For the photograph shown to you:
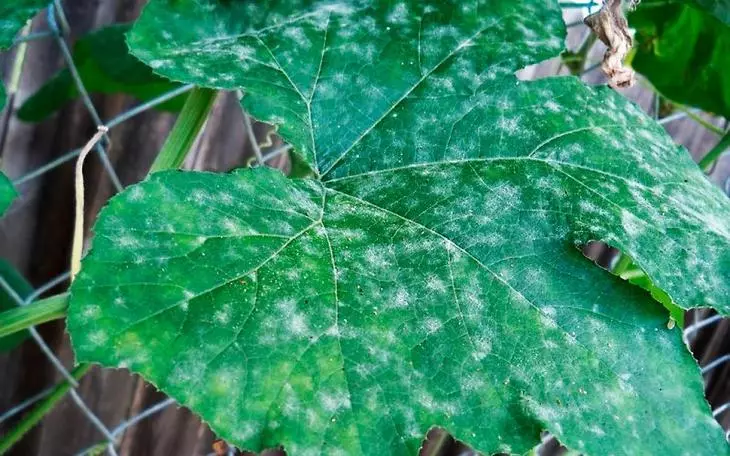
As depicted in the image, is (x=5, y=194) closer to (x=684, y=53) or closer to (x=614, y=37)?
(x=614, y=37)

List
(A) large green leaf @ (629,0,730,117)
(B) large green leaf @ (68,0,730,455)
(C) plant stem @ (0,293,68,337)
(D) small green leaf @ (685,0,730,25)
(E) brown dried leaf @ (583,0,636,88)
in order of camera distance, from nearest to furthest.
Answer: (B) large green leaf @ (68,0,730,455) → (C) plant stem @ (0,293,68,337) → (E) brown dried leaf @ (583,0,636,88) → (D) small green leaf @ (685,0,730,25) → (A) large green leaf @ (629,0,730,117)

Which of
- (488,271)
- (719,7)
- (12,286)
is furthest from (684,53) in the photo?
(12,286)

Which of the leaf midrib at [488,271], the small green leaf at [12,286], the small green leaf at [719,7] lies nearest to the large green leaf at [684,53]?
the small green leaf at [719,7]

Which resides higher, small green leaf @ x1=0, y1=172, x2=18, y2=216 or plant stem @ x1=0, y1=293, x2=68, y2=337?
small green leaf @ x1=0, y1=172, x2=18, y2=216

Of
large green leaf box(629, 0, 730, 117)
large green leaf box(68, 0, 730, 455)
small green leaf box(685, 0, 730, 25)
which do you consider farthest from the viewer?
large green leaf box(629, 0, 730, 117)

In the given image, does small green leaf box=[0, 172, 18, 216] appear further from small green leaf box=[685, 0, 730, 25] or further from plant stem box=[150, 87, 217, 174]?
small green leaf box=[685, 0, 730, 25]

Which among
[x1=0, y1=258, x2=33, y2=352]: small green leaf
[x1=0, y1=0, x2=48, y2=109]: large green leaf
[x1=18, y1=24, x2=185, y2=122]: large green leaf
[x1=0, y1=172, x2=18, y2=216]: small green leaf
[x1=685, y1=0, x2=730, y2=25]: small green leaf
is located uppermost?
[x1=0, y1=0, x2=48, y2=109]: large green leaf

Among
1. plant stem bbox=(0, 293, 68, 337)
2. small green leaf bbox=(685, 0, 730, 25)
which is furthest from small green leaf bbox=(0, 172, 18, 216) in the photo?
small green leaf bbox=(685, 0, 730, 25)
